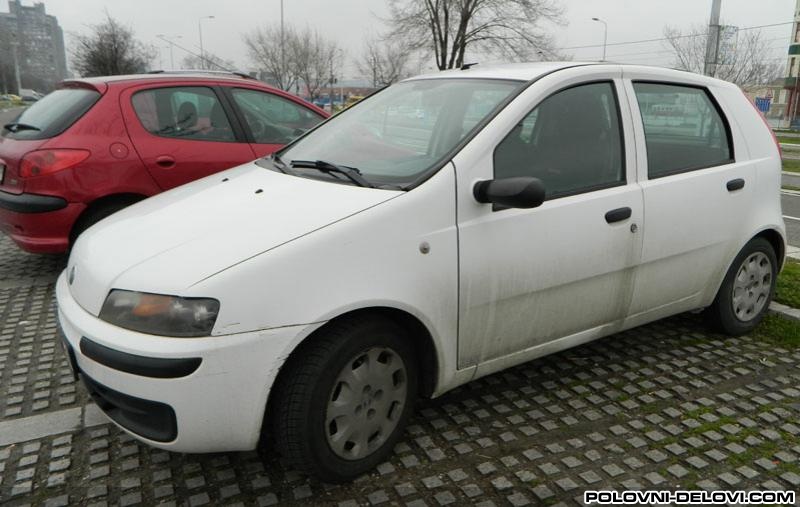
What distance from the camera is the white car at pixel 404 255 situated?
2277 mm

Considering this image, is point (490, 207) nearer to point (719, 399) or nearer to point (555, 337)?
point (555, 337)

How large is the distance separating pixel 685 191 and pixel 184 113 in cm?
395

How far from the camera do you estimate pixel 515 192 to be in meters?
2.63

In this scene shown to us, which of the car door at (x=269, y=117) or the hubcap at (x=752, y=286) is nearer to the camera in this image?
the hubcap at (x=752, y=286)

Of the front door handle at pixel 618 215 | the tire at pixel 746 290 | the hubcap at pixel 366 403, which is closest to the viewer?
the hubcap at pixel 366 403

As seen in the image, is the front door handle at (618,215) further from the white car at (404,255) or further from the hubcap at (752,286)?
the hubcap at (752,286)

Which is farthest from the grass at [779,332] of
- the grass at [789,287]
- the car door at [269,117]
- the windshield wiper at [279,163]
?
Answer: the car door at [269,117]

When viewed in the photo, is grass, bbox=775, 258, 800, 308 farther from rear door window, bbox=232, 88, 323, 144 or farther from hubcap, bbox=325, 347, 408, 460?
rear door window, bbox=232, 88, 323, 144

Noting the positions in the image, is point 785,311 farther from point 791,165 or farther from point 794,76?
point 794,76

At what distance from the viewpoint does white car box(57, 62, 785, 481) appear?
2277mm

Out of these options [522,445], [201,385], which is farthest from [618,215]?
[201,385]

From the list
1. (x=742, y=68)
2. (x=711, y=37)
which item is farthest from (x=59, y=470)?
(x=742, y=68)

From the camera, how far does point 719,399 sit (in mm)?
3373

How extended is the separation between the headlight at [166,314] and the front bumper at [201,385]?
0.10ft
